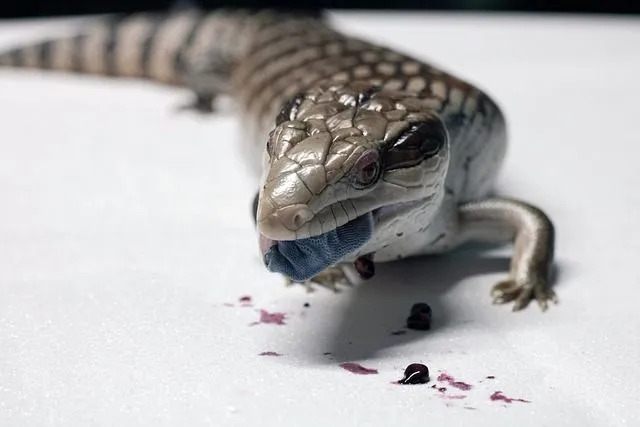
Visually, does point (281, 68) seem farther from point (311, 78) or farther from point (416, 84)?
point (416, 84)

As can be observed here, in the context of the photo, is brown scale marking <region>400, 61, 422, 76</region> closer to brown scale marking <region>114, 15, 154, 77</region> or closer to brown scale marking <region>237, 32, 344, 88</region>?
brown scale marking <region>237, 32, 344, 88</region>

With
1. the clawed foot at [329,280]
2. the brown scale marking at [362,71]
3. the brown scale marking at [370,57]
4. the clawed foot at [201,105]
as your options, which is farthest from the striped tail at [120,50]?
the clawed foot at [329,280]

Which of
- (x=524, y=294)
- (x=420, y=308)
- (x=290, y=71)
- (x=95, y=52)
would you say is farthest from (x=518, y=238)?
(x=95, y=52)

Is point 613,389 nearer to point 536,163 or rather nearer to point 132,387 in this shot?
point 132,387

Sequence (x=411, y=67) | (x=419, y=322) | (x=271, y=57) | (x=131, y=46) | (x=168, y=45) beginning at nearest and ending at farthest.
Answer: (x=419, y=322)
(x=411, y=67)
(x=271, y=57)
(x=168, y=45)
(x=131, y=46)

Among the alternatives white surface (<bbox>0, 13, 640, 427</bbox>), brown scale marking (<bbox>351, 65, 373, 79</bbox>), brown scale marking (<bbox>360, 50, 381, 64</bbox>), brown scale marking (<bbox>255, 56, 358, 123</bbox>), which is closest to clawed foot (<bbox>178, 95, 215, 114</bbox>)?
white surface (<bbox>0, 13, 640, 427</bbox>)

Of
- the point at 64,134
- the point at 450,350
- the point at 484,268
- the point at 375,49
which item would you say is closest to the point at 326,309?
the point at 450,350
